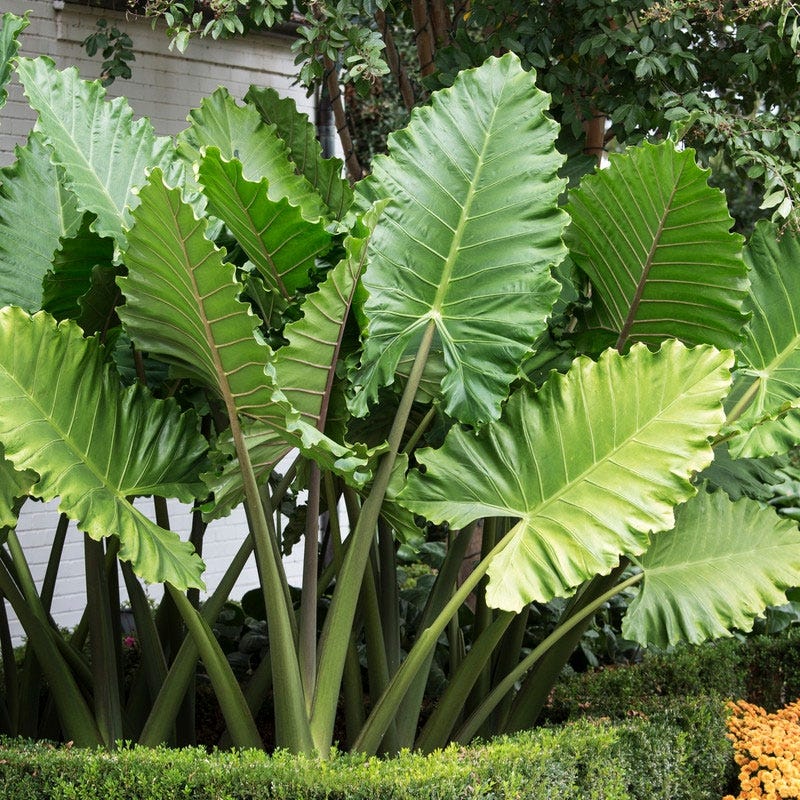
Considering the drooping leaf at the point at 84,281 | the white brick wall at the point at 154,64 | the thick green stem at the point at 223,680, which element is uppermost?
the white brick wall at the point at 154,64

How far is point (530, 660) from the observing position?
242cm

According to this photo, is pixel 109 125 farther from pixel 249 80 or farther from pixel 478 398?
pixel 249 80

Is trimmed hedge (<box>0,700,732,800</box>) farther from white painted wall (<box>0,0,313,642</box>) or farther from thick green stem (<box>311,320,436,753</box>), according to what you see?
white painted wall (<box>0,0,313,642</box>)

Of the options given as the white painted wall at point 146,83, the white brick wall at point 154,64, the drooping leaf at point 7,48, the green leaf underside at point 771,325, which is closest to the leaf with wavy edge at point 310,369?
the drooping leaf at point 7,48

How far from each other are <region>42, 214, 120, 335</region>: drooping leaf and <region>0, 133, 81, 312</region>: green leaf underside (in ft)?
0.39

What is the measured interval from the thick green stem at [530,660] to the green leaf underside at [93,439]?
0.86m

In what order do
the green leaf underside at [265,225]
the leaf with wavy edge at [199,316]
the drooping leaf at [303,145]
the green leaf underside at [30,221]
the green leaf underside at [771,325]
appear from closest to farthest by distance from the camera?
the leaf with wavy edge at [199,316]
the green leaf underside at [265,225]
the green leaf underside at [30,221]
the green leaf underside at [771,325]
the drooping leaf at [303,145]

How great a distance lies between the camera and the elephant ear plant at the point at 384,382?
2043mm

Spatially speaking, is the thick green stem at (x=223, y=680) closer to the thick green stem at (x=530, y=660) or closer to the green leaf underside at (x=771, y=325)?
the thick green stem at (x=530, y=660)

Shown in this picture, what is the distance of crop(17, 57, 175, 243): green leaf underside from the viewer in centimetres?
233

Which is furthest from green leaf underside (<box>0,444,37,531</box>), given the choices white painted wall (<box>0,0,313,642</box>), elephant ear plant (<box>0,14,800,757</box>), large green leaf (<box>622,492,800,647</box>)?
white painted wall (<box>0,0,313,642</box>)

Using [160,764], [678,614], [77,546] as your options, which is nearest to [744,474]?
[678,614]

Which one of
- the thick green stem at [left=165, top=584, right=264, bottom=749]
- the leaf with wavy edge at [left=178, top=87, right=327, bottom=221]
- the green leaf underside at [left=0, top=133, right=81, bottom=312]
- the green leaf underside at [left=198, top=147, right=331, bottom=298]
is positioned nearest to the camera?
the green leaf underside at [left=198, top=147, right=331, bottom=298]

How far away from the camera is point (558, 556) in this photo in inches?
82.0
